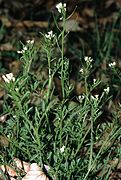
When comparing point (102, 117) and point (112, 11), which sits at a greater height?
point (112, 11)

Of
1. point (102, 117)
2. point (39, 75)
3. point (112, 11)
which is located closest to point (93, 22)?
point (112, 11)

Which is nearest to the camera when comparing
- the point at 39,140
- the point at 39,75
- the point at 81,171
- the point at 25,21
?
the point at 39,140

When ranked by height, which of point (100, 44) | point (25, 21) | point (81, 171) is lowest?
point (81, 171)

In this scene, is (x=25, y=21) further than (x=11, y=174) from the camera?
Yes

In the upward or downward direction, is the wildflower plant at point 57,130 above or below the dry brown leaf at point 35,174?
above

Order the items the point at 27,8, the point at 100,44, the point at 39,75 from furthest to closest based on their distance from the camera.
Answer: the point at 27,8 → the point at 100,44 → the point at 39,75

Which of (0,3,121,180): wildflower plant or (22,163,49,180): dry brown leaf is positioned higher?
(0,3,121,180): wildflower plant

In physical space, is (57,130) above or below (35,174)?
above

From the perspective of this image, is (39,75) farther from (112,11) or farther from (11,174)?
(112,11)
